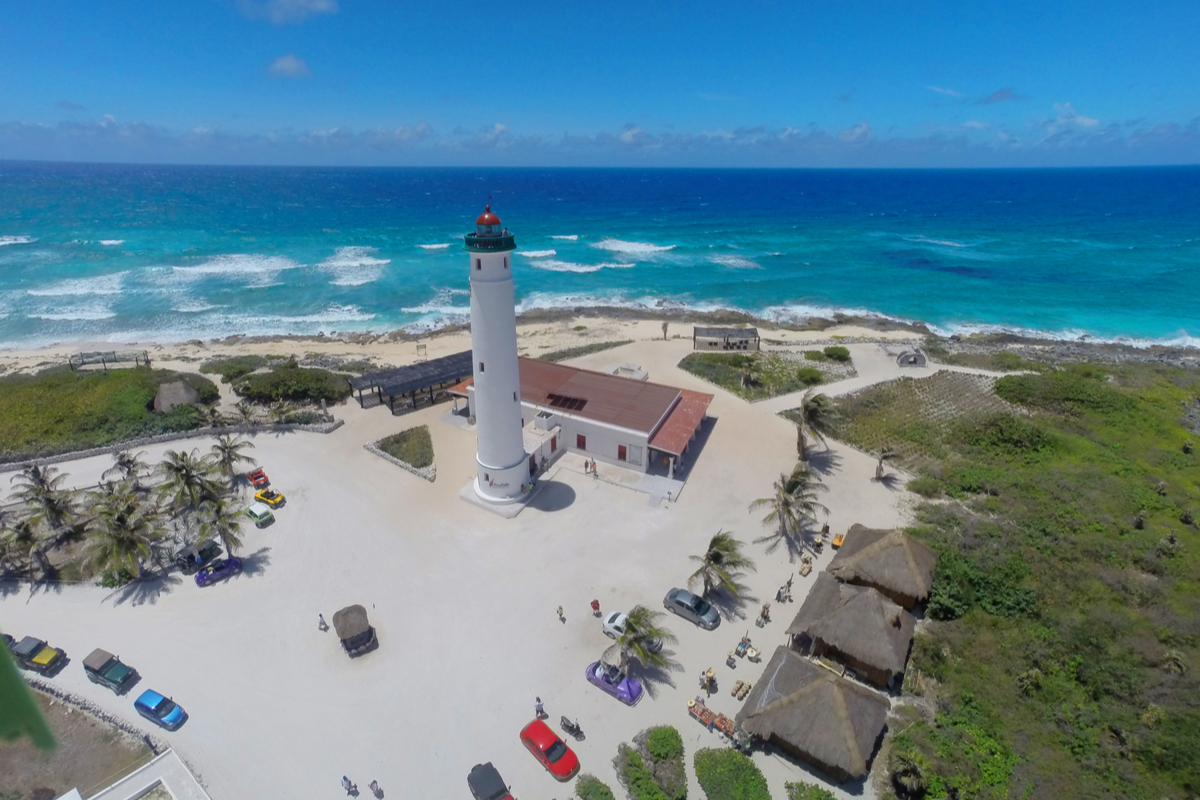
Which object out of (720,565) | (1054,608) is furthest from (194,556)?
(1054,608)

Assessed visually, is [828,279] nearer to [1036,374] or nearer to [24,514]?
[1036,374]

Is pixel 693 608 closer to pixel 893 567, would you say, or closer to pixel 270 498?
pixel 893 567

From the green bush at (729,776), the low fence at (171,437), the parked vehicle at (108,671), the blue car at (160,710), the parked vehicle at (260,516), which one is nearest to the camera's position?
the green bush at (729,776)

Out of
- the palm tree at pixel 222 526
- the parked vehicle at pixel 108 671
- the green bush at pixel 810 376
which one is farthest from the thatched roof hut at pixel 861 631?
the green bush at pixel 810 376

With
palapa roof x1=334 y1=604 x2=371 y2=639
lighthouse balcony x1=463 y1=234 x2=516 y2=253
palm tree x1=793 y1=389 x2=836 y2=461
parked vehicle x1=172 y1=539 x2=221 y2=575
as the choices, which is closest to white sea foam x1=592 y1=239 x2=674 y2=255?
palm tree x1=793 y1=389 x2=836 y2=461

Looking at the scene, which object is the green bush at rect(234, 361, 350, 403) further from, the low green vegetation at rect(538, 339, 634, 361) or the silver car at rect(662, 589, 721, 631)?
the silver car at rect(662, 589, 721, 631)

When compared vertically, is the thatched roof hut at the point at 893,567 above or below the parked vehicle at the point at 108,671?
above

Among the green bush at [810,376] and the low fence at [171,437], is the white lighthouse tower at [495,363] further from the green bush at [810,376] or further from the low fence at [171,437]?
the green bush at [810,376]
